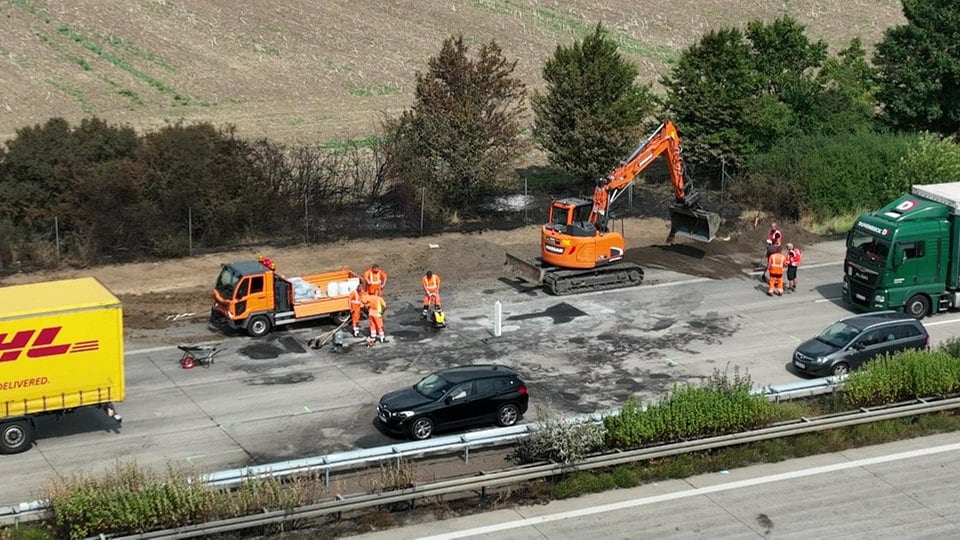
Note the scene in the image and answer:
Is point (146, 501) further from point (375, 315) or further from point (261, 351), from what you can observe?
point (375, 315)

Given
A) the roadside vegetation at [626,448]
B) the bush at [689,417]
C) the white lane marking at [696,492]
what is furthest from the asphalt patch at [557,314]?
the white lane marking at [696,492]

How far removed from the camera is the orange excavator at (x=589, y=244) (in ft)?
118

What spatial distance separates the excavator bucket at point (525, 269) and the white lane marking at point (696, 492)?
13814 mm

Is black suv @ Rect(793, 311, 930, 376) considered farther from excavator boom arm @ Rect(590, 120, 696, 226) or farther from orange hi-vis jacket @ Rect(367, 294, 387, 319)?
orange hi-vis jacket @ Rect(367, 294, 387, 319)

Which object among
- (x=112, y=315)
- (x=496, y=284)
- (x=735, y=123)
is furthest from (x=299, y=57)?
(x=112, y=315)

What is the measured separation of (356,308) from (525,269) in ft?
22.1

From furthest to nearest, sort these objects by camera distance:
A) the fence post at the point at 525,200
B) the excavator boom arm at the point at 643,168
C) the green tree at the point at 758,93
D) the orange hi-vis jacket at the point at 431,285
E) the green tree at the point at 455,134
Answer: the green tree at the point at 758,93, the fence post at the point at 525,200, the green tree at the point at 455,134, the excavator boom arm at the point at 643,168, the orange hi-vis jacket at the point at 431,285

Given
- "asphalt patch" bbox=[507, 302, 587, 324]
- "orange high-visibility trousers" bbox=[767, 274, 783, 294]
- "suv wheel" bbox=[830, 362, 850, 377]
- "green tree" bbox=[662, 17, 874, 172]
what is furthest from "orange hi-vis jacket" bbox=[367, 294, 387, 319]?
"green tree" bbox=[662, 17, 874, 172]

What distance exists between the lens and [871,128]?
164ft

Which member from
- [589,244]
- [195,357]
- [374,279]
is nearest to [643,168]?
[589,244]

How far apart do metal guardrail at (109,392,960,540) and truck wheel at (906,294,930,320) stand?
Result: 8.79 metres

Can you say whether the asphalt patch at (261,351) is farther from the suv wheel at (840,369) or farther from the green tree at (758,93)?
the green tree at (758,93)

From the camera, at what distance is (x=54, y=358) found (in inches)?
964

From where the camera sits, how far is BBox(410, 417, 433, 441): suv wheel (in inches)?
998
